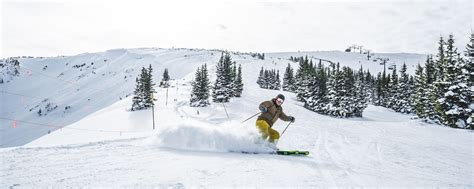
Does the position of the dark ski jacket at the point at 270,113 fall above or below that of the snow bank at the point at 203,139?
above

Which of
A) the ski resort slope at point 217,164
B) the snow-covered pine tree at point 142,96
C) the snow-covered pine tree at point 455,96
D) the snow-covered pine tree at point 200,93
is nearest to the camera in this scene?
the ski resort slope at point 217,164

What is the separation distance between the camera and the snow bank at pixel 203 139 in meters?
8.54

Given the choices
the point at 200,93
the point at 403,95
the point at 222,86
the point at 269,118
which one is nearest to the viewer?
the point at 269,118

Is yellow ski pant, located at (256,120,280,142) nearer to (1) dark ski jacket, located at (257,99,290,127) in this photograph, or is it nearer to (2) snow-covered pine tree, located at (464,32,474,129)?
(1) dark ski jacket, located at (257,99,290,127)

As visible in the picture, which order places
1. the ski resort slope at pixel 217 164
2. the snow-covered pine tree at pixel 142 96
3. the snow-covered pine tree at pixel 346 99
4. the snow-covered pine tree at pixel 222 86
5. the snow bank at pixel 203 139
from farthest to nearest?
the snow-covered pine tree at pixel 142 96 → the snow-covered pine tree at pixel 346 99 → the snow-covered pine tree at pixel 222 86 → the snow bank at pixel 203 139 → the ski resort slope at pixel 217 164

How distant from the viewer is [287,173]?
6543 mm

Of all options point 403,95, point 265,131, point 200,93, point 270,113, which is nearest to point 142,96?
point 200,93

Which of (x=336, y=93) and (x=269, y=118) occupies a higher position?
(x=269, y=118)

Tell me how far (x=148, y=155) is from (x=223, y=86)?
38.4m

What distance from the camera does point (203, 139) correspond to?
8.63 metres

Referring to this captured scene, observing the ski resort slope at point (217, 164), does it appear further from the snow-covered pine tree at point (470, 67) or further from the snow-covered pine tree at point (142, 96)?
the snow-covered pine tree at point (142, 96)

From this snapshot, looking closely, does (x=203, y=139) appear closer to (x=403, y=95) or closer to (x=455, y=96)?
(x=455, y=96)

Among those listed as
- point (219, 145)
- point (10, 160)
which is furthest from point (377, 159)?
point (10, 160)

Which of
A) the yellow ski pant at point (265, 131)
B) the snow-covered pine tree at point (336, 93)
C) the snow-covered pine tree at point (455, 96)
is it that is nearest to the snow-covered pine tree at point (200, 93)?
the snow-covered pine tree at point (336, 93)
